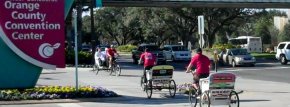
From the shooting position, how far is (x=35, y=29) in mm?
19188

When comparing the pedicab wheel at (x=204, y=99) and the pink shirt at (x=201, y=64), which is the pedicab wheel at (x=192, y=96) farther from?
the pedicab wheel at (x=204, y=99)

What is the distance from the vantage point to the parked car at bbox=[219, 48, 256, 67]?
4340cm

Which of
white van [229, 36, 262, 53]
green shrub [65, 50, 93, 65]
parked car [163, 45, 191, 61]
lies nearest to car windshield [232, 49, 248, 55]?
parked car [163, 45, 191, 61]

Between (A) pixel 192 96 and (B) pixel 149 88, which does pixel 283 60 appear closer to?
(B) pixel 149 88

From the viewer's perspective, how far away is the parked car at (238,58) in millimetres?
43397

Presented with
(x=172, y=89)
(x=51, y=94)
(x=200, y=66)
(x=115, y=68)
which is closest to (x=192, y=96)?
(x=200, y=66)

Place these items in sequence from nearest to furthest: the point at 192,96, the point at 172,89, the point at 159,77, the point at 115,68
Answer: the point at 192,96, the point at 159,77, the point at 172,89, the point at 115,68

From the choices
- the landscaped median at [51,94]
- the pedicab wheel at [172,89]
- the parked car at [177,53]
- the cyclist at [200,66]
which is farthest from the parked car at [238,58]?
the cyclist at [200,66]

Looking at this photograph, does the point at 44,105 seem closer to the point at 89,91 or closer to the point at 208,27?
the point at 89,91

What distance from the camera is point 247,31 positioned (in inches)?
5143

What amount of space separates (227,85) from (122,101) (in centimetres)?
521

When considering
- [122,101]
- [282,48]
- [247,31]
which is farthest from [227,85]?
[247,31]

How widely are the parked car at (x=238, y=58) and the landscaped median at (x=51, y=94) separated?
81.5ft

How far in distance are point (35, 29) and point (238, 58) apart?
26.6m
